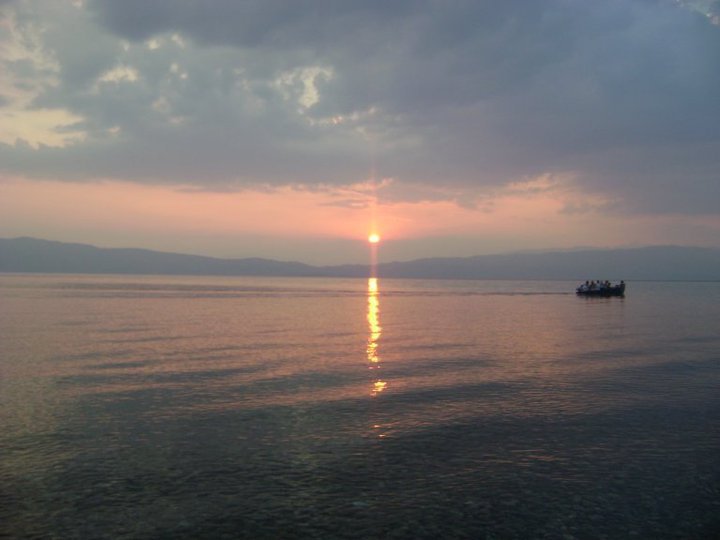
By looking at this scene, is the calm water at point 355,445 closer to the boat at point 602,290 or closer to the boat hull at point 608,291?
the boat hull at point 608,291

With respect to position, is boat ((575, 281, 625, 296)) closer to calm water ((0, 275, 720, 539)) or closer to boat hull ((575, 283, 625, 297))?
boat hull ((575, 283, 625, 297))

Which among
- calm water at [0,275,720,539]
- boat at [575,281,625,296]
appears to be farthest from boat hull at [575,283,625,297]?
calm water at [0,275,720,539]

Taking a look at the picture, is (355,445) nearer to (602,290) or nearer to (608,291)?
(608,291)

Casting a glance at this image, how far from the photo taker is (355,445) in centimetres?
1661

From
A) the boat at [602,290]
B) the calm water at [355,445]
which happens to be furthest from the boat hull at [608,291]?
the calm water at [355,445]

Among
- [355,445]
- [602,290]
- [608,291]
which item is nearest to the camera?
[355,445]

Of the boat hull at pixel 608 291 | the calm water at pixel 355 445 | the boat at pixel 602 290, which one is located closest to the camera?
the calm water at pixel 355 445

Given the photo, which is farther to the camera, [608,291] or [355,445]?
[608,291]

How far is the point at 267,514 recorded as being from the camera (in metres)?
12.0

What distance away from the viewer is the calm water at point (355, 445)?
11836 mm

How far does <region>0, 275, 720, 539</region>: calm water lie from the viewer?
11836mm

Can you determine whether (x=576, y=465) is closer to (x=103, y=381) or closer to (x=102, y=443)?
(x=102, y=443)

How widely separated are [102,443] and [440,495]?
10169 mm

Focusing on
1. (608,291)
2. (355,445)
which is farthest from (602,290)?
(355,445)
